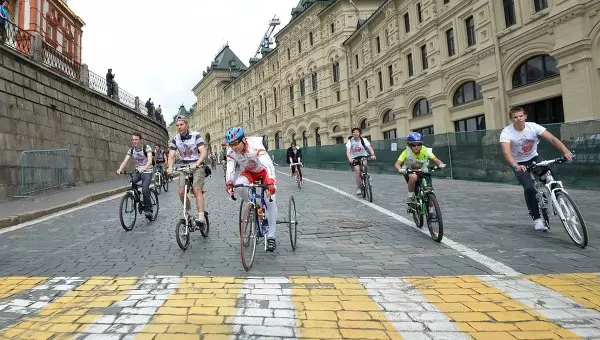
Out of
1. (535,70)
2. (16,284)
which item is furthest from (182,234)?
(535,70)

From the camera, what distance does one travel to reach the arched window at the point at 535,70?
59.3ft

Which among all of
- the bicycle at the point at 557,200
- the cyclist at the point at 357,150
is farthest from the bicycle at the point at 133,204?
the bicycle at the point at 557,200

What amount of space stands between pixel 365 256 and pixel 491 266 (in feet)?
4.90

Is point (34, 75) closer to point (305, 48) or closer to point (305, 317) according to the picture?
point (305, 317)

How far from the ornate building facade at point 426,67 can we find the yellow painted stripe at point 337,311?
1702cm

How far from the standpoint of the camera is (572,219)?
5.36m

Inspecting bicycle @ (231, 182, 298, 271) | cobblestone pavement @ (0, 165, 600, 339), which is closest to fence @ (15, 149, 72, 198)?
cobblestone pavement @ (0, 165, 600, 339)

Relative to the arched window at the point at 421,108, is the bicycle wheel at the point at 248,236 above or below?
below

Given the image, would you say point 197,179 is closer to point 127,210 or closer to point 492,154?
point 127,210

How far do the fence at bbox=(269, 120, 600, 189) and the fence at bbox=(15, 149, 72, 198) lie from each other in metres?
15.8

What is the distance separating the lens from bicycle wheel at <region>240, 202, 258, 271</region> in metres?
4.49

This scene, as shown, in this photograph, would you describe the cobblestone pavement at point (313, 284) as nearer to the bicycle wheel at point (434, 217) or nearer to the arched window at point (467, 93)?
the bicycle wheel at point (434, 217)

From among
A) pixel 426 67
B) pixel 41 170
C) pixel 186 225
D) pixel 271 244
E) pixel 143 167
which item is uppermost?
pixel 426 67

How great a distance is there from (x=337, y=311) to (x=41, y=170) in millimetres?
13307
